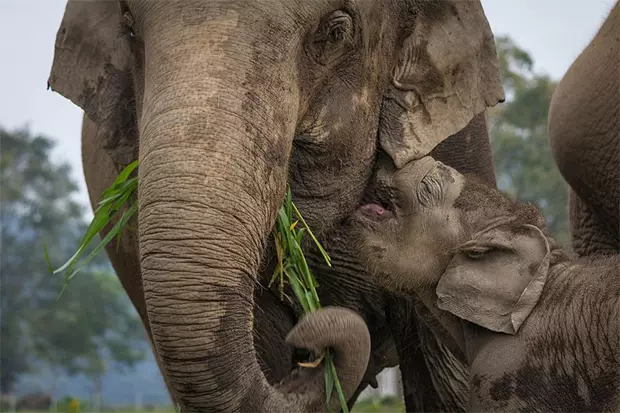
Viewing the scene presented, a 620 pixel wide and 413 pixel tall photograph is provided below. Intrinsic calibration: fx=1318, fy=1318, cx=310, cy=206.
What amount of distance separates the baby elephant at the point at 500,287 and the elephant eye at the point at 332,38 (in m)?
0.56

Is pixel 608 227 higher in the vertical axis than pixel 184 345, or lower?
higher

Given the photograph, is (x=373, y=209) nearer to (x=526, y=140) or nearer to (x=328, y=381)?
→ (x=328, y=381)

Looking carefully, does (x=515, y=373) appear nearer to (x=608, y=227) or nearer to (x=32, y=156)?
(x=608, y=227)

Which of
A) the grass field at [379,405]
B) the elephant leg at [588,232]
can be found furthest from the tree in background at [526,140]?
the elephant leg at [588,232]

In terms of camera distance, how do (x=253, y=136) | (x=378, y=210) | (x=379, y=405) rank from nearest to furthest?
1. (x=253, y=136)
2. (x=378, y=210)
3. (x=379, y=405)

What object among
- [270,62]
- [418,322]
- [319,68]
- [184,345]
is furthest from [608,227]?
[184,345]

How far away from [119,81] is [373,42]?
3.69ft

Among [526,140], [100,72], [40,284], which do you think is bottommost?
[100,72]

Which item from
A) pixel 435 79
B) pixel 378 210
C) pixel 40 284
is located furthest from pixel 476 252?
pixel 40 284

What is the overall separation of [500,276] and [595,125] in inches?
77.7

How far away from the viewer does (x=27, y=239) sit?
47031mm

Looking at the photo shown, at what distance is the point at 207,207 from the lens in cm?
420

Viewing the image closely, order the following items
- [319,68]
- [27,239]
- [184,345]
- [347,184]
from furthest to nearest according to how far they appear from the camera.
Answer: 1. [27,239]
2. [347,184]
3. [319,68]
4. [184,345]

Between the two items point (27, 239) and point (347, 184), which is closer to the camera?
point (347, 184)
